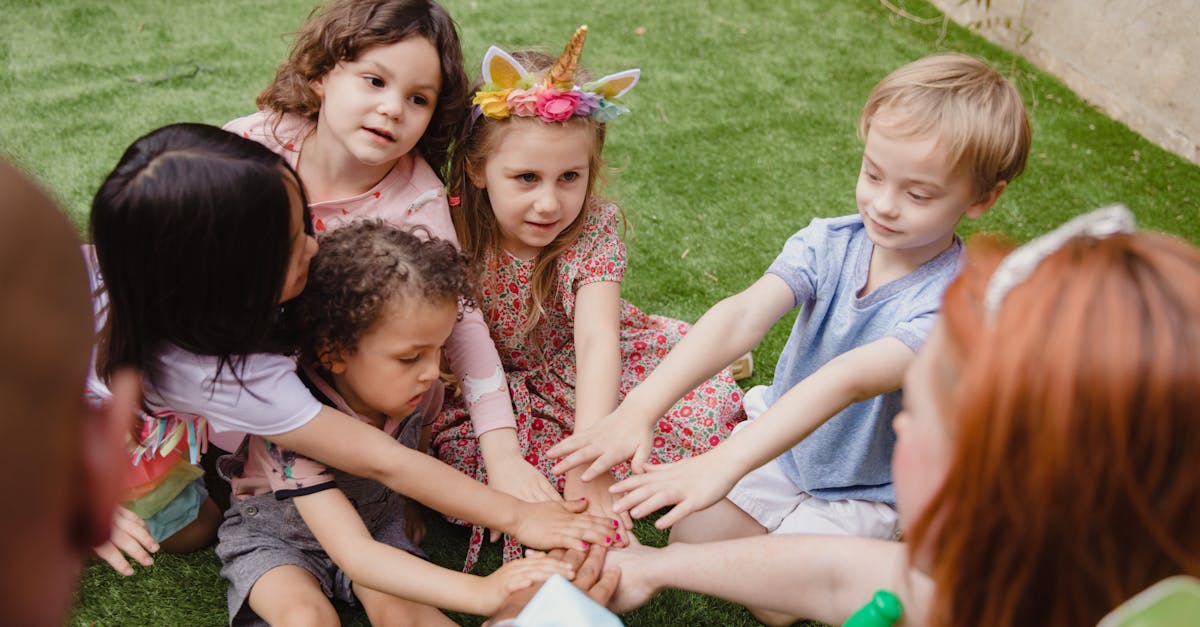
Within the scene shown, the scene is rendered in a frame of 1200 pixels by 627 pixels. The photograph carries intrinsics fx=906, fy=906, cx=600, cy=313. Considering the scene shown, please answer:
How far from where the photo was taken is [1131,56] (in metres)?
4.20

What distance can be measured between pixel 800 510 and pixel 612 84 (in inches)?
44.1

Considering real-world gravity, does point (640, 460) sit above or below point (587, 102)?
below

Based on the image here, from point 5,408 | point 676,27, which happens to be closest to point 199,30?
point 676,27

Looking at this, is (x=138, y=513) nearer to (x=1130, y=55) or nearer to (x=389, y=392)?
(x=389, y=392)

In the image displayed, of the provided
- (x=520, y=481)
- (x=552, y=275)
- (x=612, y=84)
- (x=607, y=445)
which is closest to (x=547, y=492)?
(x=520, y=481)

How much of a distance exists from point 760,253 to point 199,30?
10.2 ft

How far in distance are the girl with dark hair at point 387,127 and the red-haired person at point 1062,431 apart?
112 cm

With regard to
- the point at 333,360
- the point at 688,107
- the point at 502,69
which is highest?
the point at 502,69

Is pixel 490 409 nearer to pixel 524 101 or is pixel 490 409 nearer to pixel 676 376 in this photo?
pixel 676 376

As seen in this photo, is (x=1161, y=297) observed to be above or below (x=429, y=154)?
above

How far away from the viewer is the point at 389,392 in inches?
71.9

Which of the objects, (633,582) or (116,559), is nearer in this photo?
(633,582)

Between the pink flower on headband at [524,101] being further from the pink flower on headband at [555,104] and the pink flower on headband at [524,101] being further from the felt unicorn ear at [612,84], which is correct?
the felt unicorn ear at [612,84]

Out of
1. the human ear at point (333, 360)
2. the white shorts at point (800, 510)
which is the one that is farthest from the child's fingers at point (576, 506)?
the human ear at point (333, 360)
